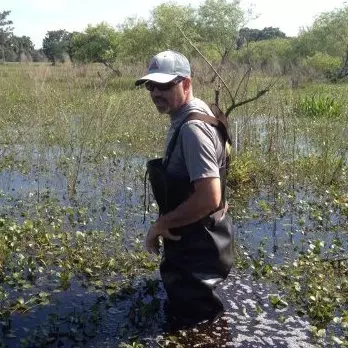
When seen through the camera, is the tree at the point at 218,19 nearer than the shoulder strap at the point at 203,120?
No

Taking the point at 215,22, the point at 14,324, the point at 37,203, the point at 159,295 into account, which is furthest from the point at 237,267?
the point at 215,22

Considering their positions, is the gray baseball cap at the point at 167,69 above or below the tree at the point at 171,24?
below

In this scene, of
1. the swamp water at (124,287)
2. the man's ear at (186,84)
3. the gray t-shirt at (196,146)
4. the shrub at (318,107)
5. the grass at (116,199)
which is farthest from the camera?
the shrub at (318,107)

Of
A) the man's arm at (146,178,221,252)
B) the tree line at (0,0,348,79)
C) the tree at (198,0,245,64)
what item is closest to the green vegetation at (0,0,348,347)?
the man's arm at (146,178,221,252)

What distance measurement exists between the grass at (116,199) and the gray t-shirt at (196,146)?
1.35 meters

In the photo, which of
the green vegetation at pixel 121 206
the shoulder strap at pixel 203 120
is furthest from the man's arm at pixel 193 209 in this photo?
the green vegetation at pixel 121 206

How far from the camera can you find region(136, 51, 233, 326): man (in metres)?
3.21

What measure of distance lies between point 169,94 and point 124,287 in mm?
1860

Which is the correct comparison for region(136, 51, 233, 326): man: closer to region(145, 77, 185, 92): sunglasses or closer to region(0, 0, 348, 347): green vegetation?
region(145, 77, 185, 92): sunglasses

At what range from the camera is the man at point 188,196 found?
3.21 metres

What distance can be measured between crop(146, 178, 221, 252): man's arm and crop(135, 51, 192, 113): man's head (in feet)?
1.88

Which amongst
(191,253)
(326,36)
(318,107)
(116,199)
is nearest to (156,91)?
(191,253)

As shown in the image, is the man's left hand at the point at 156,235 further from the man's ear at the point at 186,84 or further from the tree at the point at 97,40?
the tree at the point at 97,40

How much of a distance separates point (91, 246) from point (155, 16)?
39491 millimetres
